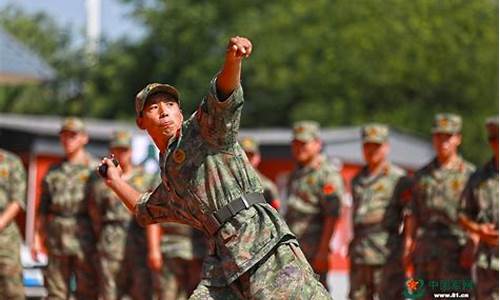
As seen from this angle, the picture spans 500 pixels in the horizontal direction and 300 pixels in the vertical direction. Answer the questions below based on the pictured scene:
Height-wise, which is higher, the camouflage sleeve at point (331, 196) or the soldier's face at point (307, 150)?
the soldier's face at point (307, 150)

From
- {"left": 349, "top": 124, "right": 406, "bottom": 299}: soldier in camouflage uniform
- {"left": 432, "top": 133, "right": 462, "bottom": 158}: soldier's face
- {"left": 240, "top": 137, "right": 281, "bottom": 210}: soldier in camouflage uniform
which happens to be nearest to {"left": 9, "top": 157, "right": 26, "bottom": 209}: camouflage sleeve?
{"left": 240, "top": 137, "right": 281, "bottom": 210}: soldier in camouflage uniform

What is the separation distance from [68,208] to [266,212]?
6.74m

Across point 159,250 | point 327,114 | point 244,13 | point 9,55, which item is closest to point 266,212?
point 159,250

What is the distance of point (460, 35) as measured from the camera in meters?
46.0

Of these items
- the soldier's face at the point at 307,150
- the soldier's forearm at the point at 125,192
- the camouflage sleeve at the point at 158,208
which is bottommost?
the camouflage sleeve at the point at 158,208

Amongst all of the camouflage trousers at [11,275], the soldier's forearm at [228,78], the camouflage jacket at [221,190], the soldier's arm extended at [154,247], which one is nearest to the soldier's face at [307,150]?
the soldier's arm extended at [154,247]

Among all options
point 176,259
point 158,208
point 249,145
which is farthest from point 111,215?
point 158,208

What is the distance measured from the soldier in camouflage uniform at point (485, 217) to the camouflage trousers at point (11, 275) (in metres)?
4.11

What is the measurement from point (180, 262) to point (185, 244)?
19cm

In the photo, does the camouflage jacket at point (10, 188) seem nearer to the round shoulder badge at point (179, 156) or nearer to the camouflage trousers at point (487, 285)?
the camouflage trousers at point (487, 285)

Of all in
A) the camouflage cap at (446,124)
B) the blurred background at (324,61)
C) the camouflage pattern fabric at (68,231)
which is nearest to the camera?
the camouflage cap at (446,124)

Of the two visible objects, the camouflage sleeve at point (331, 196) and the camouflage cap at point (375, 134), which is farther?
the camouflage sleeve at point (331, 196)

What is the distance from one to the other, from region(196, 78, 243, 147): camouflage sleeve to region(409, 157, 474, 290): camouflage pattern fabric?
5248 millimetres

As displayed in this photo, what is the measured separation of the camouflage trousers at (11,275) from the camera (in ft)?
39.9
